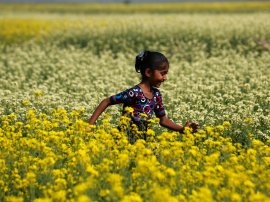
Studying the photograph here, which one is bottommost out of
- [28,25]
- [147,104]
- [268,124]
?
[28,25]

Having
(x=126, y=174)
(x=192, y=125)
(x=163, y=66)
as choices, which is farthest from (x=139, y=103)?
(x=126, y=174)

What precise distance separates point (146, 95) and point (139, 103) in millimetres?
130

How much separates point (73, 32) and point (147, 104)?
1689cm

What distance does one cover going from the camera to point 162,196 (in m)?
4.09

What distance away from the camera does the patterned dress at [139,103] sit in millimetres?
6965

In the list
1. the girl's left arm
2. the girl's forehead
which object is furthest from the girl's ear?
the girl's left arm

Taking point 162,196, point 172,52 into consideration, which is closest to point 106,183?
point 162,196

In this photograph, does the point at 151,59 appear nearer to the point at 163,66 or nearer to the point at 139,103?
the point at 163,66

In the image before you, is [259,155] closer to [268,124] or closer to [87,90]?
[268,124]

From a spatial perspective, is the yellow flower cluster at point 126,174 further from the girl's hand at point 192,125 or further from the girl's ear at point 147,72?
the girl's ear at point 147,72

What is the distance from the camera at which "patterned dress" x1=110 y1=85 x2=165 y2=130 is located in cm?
696

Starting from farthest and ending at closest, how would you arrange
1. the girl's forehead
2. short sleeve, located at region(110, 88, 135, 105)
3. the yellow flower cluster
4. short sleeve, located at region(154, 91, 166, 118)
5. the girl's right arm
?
short sleeve, located at region(154, 91, 166, 118), short sleeve, located at region(110, 88, 135, 105), the girl's forehead, the girl's right arm, the yellow flower cluster

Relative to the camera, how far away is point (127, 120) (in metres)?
6.70

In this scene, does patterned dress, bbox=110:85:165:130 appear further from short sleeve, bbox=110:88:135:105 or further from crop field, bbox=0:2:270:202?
crop field, bbox=0:2:270:202
